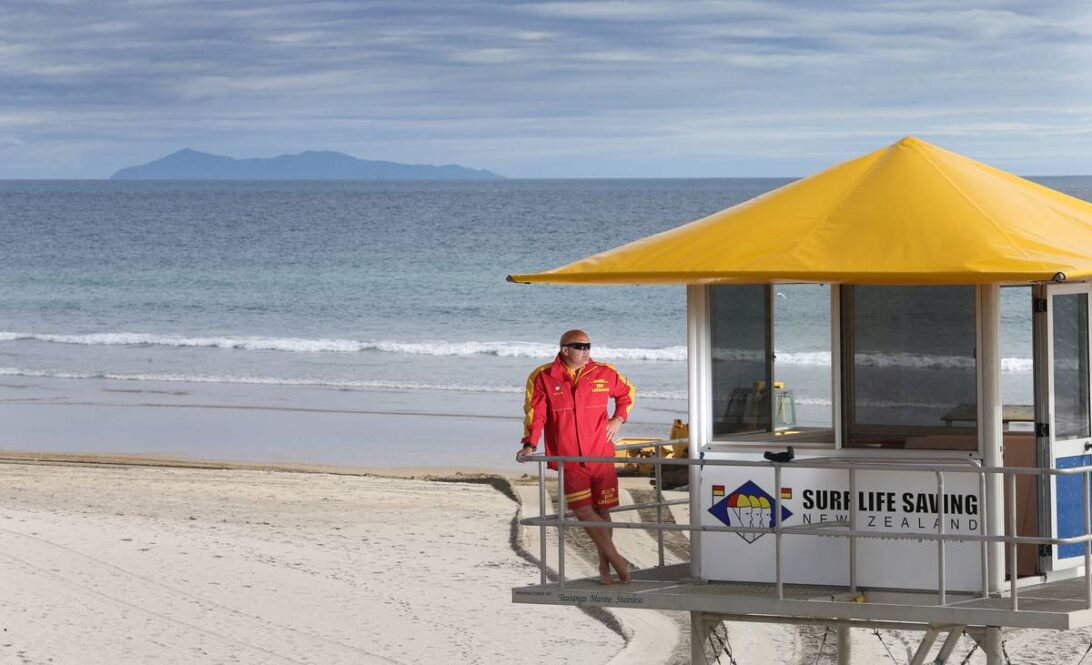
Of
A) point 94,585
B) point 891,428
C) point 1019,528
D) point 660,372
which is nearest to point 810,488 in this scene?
point 891,428

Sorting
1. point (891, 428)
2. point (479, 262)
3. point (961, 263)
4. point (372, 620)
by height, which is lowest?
point (372, 620)

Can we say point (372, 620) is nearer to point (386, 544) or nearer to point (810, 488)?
point (386, 544)

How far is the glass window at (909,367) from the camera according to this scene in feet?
25.0

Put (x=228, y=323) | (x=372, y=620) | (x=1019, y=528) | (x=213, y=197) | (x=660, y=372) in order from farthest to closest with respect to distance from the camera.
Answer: (x=213, y=197), (x=228, y=323), (x=660, y=372), (x=372, y=620), (x=1019, y=528)

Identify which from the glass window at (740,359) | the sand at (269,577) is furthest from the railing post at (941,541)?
the sand at (269,577)

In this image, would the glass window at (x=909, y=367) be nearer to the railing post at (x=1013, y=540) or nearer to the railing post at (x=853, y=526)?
the railing post at (x=853, y=526)

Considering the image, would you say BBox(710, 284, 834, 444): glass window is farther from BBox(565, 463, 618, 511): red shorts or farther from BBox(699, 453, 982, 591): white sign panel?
BBox(565, 463, 618, 511): red shorts

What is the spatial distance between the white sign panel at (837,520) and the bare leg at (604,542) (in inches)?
17.9

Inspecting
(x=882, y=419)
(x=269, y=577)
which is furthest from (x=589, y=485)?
(x=269, y=577)

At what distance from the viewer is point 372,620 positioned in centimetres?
1286

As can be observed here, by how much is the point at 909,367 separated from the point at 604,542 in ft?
6.14

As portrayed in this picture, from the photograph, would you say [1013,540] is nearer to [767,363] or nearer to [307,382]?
[767,363]

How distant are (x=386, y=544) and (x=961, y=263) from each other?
976 cm

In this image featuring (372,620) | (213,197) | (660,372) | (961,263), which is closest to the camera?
(961,263)
